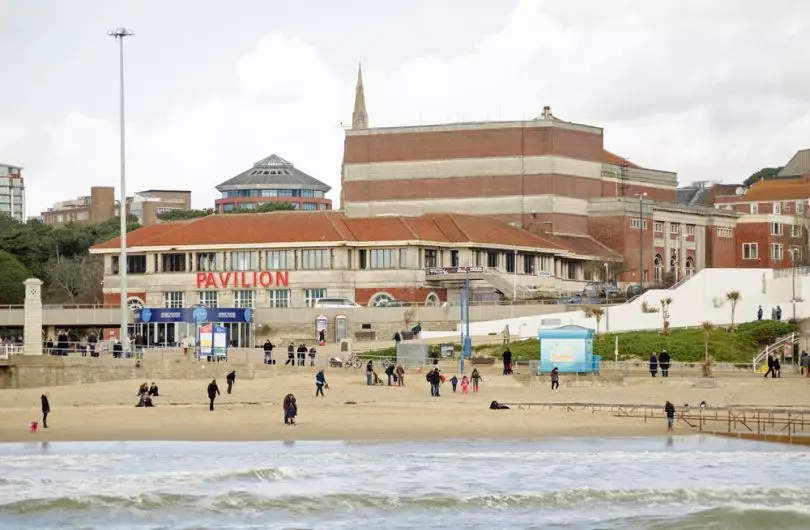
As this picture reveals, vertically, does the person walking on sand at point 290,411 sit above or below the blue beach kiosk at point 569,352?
below

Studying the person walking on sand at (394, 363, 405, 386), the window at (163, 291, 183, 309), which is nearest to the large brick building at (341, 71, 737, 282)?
the window at (163, 291, 183, 309)

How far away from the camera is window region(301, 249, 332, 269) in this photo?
102812 mm

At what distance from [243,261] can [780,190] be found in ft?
247

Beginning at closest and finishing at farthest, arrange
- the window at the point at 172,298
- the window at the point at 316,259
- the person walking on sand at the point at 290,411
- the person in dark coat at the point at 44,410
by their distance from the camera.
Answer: the person in dark coat at the point at 44,410
the person walking on sand at the point at 290,411
the window at the point at 316,259
the window at the point at 172,298

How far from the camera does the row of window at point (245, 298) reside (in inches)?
4035

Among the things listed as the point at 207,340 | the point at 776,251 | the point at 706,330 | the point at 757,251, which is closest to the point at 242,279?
the point at 207,340

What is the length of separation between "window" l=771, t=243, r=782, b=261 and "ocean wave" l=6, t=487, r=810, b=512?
90.3 metres

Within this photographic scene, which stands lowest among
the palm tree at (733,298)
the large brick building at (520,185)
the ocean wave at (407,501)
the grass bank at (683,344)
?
the ocean wave at (407,501)

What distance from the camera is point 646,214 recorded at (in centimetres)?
12231

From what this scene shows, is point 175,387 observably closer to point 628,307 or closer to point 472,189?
point 628,307

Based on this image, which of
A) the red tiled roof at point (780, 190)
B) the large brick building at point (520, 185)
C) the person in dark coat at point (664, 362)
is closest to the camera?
the person in dark coat at point (664, 362)

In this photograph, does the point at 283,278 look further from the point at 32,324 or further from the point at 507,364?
the point at 507,364

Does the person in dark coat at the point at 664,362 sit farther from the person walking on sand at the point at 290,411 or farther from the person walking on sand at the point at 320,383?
the person walking on sand at the point at 290,411

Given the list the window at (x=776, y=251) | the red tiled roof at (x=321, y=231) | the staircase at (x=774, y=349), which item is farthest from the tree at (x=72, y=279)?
the staircase at (x=774, y=349)
